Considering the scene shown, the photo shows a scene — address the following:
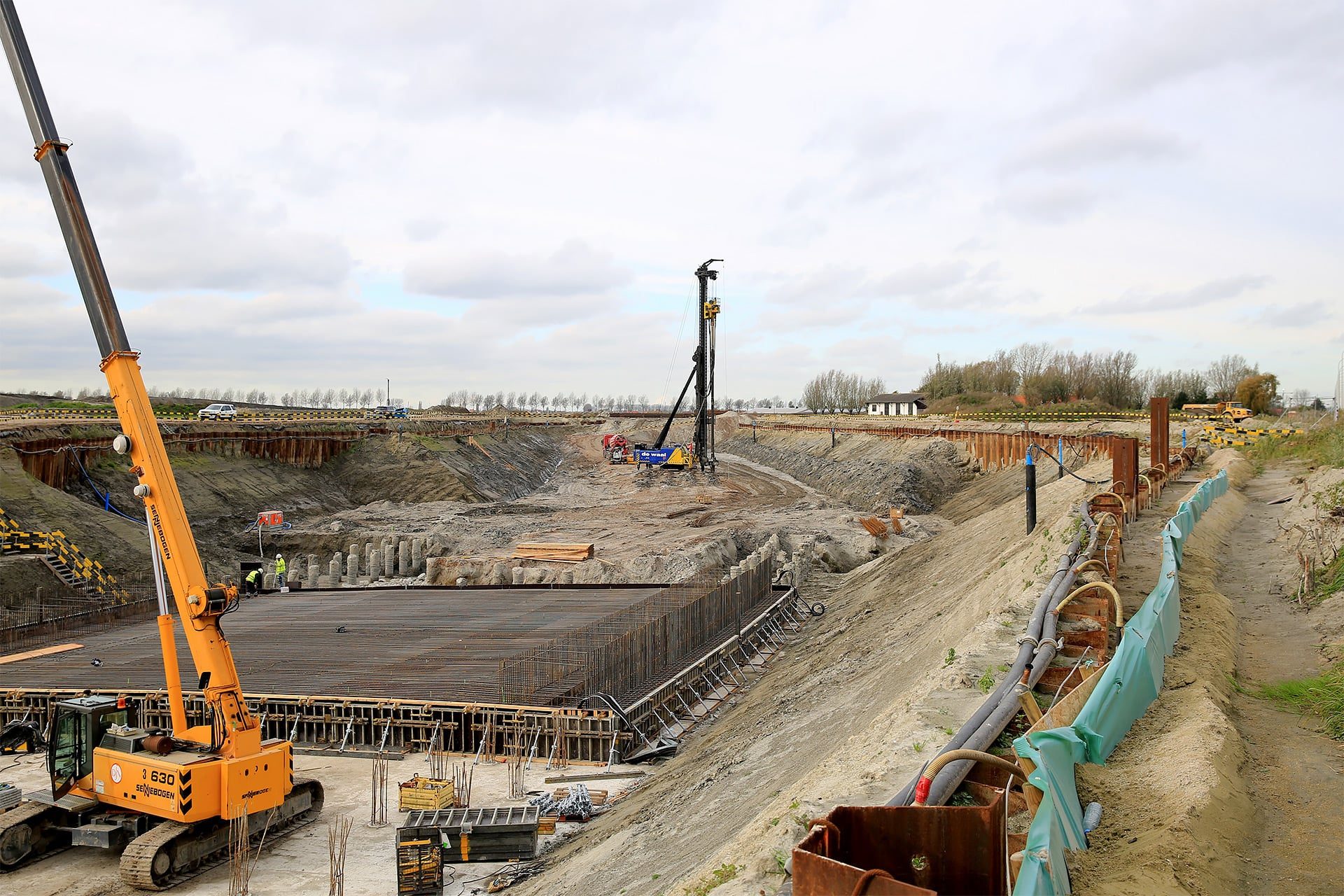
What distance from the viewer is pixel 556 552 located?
33.2 m

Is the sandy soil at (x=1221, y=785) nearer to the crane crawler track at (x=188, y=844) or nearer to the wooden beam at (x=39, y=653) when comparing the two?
the crane crawler track at (x=188, y=844)

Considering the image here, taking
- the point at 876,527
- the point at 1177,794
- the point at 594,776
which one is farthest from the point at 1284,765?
the point at 876,527

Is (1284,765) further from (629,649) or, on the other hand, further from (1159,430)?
(1159,430)

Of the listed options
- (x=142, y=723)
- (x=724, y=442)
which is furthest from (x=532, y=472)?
(x=142, y=723)

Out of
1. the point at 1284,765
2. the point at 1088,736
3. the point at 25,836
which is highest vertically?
the point at 1088,736

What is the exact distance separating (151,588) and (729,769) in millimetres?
29080

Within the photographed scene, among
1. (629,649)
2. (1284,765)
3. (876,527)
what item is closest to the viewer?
(1284,765)

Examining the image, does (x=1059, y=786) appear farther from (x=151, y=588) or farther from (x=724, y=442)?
(x=724, y=442)

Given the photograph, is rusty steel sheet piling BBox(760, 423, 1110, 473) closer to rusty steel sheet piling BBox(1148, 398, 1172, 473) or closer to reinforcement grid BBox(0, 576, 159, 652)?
rusty steel sheet piling BBox(1148, 398, 1172, 473)

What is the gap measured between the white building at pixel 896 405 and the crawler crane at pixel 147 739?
105 m

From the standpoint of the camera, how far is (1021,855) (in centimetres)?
397

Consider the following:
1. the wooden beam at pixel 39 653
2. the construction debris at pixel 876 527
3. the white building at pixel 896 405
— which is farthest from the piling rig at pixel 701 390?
the white building at pixel 896 405

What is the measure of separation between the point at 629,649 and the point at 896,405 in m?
105

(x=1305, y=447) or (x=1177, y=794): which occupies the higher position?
(x=1305, y=447)
